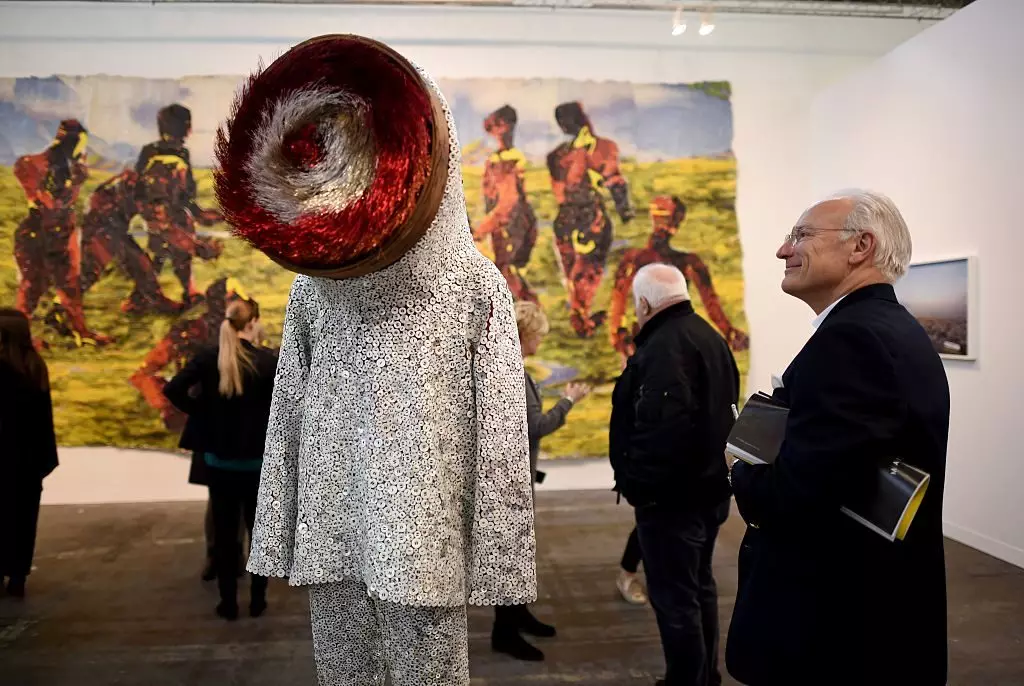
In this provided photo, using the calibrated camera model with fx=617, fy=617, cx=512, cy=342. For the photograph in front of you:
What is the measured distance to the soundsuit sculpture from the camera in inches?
41.8

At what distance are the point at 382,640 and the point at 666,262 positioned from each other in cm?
476

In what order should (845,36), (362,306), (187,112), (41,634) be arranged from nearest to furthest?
(362,306)
(41,634)
(187,112)
(845,36)

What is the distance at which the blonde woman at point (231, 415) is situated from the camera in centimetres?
306

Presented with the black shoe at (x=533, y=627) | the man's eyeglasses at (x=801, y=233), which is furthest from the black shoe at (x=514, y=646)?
the man's eyeglasses at (x=801, y=233)

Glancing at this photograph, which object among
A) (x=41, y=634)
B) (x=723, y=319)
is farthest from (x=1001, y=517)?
(x=41, y=634)

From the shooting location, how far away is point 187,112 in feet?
17.6

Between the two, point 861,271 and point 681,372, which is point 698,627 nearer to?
point 681,372

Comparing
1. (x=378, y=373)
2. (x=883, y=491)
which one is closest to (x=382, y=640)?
(x=378, y=373)

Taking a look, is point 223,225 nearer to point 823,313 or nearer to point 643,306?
point 643,306

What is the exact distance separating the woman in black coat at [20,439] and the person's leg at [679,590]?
303 cm

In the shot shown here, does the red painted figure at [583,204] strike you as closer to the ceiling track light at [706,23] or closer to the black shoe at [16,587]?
the ceiling track light at [706,23]

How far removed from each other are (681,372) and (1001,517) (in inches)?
124

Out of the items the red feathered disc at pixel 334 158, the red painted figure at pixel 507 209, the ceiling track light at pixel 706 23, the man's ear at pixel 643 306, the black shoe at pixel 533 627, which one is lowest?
the black shoe at pixel 533 627

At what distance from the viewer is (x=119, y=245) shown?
5273 millimetres
